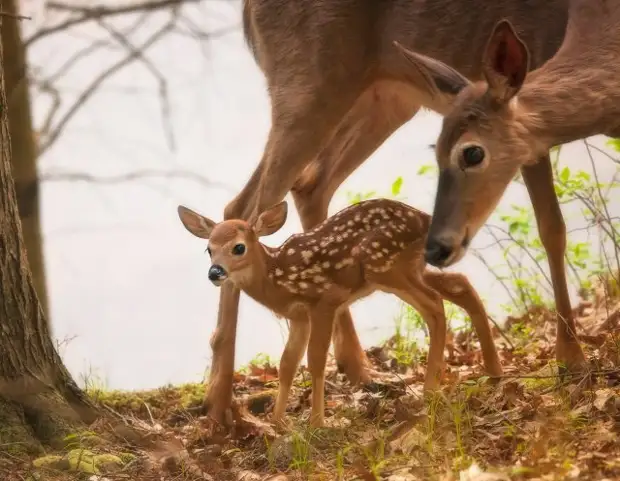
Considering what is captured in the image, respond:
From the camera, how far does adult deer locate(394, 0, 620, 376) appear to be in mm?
3541

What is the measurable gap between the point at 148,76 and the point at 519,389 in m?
3.47

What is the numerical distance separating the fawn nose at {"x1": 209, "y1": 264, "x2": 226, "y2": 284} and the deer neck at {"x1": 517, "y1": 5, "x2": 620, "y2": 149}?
4.41ft

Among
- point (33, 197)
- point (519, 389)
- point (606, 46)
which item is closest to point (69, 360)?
point (33, 197)

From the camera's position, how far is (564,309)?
4.41 metres

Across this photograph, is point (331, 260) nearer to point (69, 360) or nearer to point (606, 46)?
point (606, 46)

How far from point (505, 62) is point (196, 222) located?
1.43m

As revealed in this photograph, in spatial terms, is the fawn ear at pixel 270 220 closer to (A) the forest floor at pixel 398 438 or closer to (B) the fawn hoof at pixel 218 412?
(A) the forest floor at pixel 398 438

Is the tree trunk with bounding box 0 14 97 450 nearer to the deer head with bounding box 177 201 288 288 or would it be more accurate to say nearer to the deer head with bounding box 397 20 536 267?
the deer head with bounding box 177 201 288 288

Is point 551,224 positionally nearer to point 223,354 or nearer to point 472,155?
point 472,155

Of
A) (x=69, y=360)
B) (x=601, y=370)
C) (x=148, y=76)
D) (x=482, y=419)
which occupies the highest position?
(x=148, y=76)

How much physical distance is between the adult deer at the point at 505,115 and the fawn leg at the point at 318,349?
513 mm

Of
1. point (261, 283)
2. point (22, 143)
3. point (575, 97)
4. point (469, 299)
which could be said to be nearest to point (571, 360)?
point (469, 299)

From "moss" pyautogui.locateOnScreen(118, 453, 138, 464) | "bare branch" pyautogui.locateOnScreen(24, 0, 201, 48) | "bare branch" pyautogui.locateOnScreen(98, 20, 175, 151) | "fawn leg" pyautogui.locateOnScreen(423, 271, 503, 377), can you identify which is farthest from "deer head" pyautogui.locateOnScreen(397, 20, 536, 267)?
"bare branch" pyautogui.locateOnScreen(24, 0, 201, 48)

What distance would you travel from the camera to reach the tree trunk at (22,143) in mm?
5641
